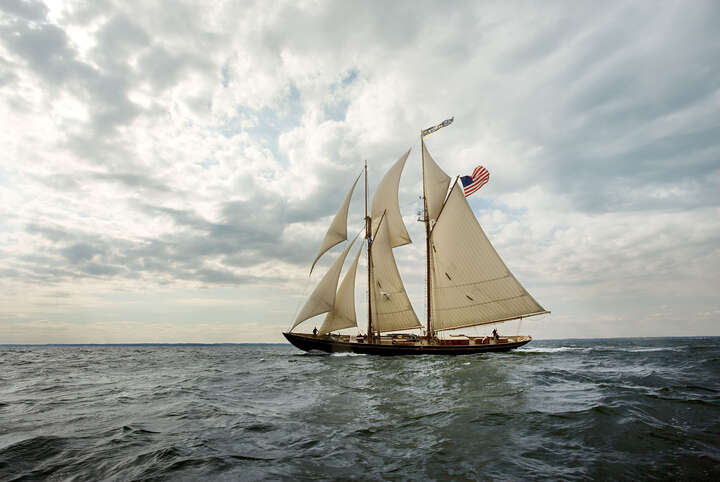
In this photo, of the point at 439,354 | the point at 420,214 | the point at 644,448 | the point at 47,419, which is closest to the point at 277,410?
the point at 47,419

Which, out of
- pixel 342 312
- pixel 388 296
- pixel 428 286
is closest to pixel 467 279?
pixel 428 286

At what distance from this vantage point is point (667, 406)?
11.6 meters

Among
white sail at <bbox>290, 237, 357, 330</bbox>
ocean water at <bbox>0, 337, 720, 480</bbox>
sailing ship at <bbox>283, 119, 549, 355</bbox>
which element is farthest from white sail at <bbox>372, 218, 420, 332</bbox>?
ocean water at <bbox>0, 337, 720, 480</bbox>

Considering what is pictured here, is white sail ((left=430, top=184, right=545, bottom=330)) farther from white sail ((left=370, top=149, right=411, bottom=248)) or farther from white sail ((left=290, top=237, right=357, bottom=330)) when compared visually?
white sail ((left=290, top=237, right=357, bottom=330))

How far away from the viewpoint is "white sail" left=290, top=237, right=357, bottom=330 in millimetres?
42156

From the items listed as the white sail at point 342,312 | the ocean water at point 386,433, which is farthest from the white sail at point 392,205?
the ocean water at point 386,433

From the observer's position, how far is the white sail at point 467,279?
35.9 m

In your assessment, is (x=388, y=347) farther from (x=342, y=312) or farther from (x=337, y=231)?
(x=337, y=231)

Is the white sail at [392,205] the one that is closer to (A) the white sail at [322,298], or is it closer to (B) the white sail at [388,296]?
(B) the white sail at [388,296]

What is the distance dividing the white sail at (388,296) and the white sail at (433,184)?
6575 mm

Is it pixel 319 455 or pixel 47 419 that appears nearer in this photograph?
pixel 319 455

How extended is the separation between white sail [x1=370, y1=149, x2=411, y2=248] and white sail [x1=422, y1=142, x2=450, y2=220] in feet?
10.1

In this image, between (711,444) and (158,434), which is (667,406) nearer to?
(711,444)

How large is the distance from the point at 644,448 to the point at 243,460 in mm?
8803
